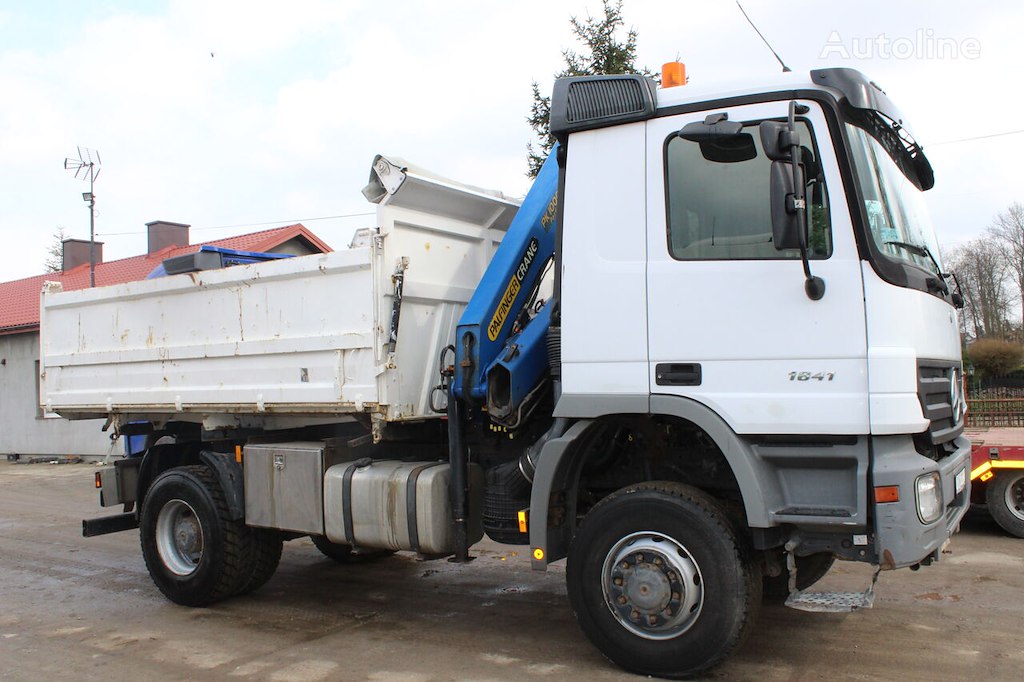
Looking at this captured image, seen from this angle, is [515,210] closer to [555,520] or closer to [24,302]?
[555,520]

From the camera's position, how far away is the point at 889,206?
14.6ft

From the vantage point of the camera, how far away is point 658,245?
460 cm

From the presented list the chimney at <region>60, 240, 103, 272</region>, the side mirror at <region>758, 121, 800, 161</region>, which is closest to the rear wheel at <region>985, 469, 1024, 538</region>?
the side mirror at <region>758, 121, 800, 161</region>

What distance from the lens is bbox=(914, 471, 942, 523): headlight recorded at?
4070 millimetres

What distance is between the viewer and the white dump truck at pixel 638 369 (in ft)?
Result: 13.7

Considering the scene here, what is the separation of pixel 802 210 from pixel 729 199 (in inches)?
20.1

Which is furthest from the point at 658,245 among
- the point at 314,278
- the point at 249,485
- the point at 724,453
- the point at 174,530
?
the point at 174,530

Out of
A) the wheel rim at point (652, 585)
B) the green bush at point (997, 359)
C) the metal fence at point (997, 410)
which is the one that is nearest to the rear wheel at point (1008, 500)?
the metal fence at point (997, 410)

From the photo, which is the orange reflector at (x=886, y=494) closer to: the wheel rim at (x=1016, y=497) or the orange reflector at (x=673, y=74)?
the orange reflector at (x=673, y=74)

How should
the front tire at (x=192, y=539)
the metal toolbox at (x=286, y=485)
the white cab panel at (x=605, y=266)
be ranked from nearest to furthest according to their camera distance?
the white cab panel at (x=605, y=266) → the metal toolbox at (x=286, y=485) → the front tire at (x=192, y=539)

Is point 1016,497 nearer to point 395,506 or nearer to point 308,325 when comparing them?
point 395,506

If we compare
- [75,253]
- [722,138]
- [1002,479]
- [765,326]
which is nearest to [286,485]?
[765,326]

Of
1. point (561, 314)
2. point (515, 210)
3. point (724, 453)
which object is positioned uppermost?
point (515, 210)

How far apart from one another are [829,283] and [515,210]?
2.80m
